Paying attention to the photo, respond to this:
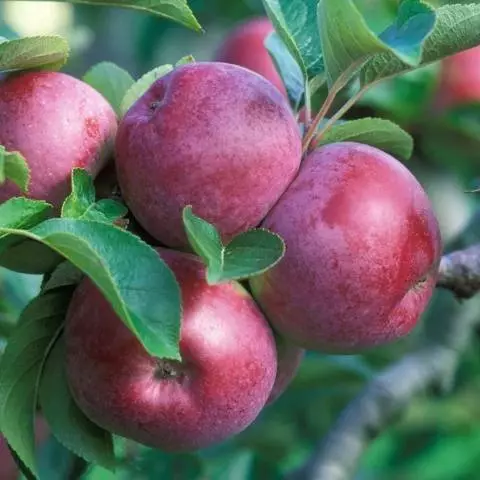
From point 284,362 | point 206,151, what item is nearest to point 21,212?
point 206,151

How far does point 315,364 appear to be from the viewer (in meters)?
1.58

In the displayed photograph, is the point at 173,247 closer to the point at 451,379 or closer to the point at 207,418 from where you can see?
the point at 207,418

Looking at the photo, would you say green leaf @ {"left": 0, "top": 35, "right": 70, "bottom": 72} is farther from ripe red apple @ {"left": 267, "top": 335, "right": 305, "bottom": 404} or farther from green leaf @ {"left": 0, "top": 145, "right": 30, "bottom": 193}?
ripe red apple @ {"left": 267, "top": 335, "right": 305, "bottom": 404}

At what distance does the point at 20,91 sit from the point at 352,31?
0.27 m

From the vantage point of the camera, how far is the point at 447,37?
2.43 ft

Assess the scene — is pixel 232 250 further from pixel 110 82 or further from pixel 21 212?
pixel 110 82

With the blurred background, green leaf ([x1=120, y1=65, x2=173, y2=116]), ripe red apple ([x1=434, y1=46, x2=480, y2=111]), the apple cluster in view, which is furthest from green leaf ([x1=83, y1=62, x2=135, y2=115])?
ripe red apple ([x1=434, y1=46, x2=480, y2=111])

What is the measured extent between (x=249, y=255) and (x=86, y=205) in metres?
0.13

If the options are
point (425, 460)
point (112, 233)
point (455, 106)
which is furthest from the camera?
point (425, 460)

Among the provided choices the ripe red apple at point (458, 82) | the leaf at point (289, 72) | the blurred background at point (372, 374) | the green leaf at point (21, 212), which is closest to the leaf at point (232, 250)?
the green leaf at point (21, 212)

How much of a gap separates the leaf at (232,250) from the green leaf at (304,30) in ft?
0.57

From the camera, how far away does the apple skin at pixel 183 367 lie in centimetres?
73

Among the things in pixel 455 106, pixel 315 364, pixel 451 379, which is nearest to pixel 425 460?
pixel 315 364

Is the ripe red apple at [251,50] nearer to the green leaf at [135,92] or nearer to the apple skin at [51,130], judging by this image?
the green leaf at [135,92]
